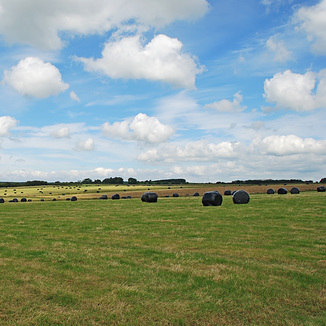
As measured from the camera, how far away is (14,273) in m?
9.73

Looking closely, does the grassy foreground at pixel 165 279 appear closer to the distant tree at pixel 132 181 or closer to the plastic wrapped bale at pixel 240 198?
the plastic wrapped bale at pixel 240 198

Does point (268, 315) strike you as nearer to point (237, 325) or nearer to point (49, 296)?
point (237, 325)

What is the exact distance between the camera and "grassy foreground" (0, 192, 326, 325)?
676 centimetres

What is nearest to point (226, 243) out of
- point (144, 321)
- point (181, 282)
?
point (181, 282)

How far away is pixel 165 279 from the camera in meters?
8.95

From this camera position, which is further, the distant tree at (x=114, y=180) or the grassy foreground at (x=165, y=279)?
the distant tree at (x=114, y=180)

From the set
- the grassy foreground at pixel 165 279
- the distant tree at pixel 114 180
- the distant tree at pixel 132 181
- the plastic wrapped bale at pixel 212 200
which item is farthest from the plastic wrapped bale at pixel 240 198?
the distant tree at pixel 114 180

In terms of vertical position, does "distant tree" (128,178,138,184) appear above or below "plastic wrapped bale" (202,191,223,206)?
above

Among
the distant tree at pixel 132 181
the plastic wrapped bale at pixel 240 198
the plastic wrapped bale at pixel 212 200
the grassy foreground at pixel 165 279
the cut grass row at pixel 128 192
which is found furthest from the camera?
the distant tree at pixel 132 181

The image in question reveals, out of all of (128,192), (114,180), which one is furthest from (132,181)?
(128,192)

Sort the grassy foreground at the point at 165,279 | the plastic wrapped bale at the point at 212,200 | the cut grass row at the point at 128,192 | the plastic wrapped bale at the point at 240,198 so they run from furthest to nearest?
the cut grass row at the point at 128,192 < the plastic wrapped bale at the point at 240,198 < the plastic wrapped bale at the point at 212,200 < the grassy foreground at the point at 165,279

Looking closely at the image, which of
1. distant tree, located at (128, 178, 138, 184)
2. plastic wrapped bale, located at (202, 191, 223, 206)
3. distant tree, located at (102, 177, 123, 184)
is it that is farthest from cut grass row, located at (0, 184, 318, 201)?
distant tree, located at (102, 177, 123, 184)

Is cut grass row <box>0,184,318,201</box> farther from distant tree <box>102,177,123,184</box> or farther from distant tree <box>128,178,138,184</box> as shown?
distant tree <box>102,177,123,184</box>

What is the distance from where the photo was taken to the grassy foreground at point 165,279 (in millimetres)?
6758
